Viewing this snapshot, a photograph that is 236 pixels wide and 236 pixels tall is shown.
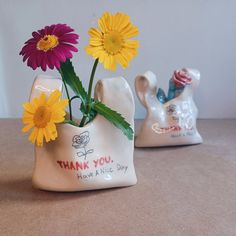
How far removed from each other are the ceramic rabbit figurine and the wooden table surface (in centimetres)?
4

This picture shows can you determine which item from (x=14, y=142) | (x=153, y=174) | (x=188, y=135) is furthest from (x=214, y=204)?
(x=14, y=142)

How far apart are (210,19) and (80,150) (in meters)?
0.66

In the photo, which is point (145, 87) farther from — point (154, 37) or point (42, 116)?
point (42, 116)

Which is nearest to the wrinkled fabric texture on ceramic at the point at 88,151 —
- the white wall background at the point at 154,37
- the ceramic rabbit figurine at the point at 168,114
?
Result: the ceramic rabbit figurine at the point at 168,114

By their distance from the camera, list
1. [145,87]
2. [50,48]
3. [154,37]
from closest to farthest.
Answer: [50,48] → [145,87] → [154,37]

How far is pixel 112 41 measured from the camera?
557 millimetres

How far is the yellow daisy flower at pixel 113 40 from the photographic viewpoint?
1.81 feet

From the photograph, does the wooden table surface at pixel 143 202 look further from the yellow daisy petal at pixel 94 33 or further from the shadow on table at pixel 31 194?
the yellow daisy petal at pixel 94 33

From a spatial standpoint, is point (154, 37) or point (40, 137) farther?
point (154, 37)

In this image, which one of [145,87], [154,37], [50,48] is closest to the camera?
[50,48]

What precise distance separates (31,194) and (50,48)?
10.5 inches

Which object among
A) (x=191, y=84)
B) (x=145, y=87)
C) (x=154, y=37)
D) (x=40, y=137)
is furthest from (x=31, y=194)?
(x=154, y=37)

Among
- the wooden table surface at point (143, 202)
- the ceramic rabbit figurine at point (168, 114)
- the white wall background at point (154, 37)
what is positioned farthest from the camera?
the white wall background at point (154, 37)

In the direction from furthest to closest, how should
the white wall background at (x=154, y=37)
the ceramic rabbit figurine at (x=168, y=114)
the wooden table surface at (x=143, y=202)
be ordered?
the white wall background at (x=154, y=37) → the ceramic rabbit figurine at (x=168, y=114) → the wooden table surface at (x=143, y=202)
